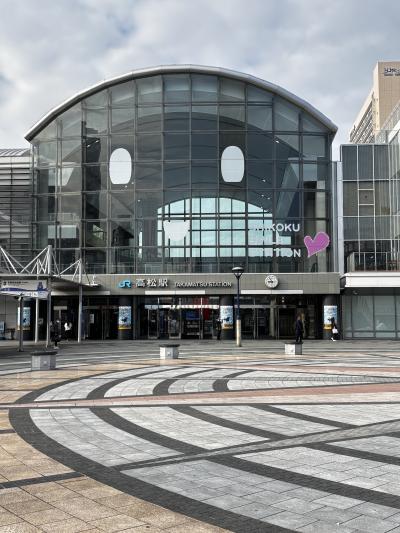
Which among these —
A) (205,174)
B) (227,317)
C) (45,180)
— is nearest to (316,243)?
(227,317)

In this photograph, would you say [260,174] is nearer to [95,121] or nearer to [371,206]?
[371,206]

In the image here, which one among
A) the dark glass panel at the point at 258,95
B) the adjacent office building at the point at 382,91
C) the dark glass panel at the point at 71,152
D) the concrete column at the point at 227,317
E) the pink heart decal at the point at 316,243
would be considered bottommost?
the concrete column at the point at 227,317

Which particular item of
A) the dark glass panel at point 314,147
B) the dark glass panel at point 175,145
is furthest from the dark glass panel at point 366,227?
the dark glass panel at point 175,145

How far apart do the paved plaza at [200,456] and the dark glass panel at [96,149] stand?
3275 cm

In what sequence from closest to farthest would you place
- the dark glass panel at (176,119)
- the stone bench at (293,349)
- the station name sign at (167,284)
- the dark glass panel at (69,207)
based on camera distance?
the stone bench at (293,349) < the station name sign at (167,284) < the dark glass panel at (176,119) < the dark glass panel at (69,207)

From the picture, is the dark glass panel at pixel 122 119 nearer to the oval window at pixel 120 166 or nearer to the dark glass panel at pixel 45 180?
the oval window at pixel 120 166

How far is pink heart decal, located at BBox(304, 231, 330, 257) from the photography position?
44.2 m

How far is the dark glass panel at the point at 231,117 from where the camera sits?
4522 cm

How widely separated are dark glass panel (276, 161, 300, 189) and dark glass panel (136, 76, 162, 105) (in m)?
11.0

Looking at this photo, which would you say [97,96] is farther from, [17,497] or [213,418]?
[17,497]

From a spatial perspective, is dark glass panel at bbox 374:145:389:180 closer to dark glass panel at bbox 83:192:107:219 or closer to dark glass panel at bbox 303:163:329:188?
dark glass panel at bbox 303:163:329:188

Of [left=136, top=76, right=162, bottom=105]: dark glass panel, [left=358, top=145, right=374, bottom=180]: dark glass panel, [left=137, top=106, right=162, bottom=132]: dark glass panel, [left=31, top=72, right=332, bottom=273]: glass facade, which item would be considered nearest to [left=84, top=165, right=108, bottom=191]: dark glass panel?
[left=31, top=72, right=332, bottom=273]: glass facade

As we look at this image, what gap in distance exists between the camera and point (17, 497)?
5.75m

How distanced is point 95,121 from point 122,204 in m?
7.35
